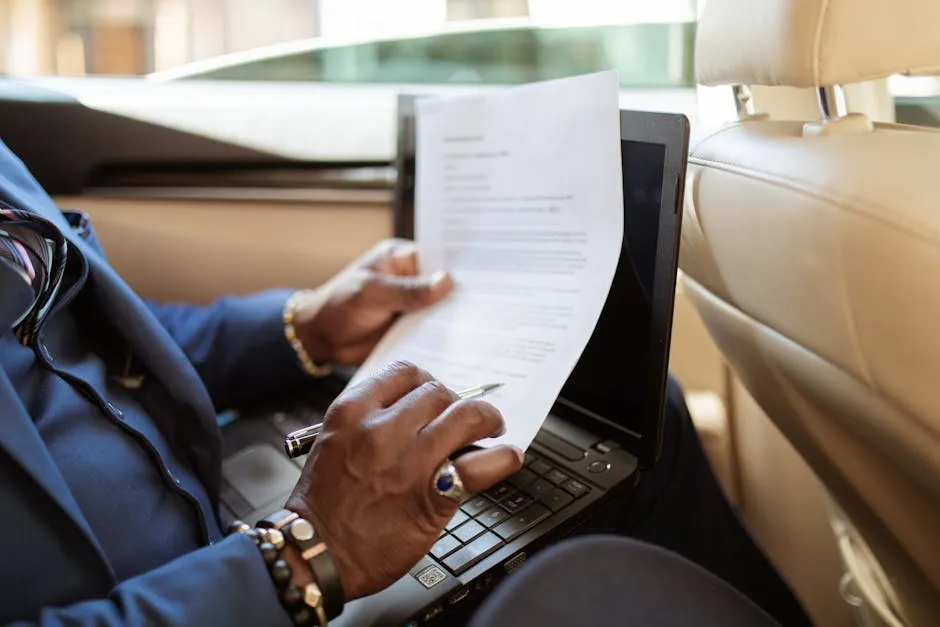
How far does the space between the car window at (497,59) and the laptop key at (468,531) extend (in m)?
0.82

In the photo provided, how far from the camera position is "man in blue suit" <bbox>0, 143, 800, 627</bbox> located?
0.51 metres

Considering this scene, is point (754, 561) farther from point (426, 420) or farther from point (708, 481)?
point (426, 420)

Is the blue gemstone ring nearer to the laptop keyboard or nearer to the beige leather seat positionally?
the laptop keyboard

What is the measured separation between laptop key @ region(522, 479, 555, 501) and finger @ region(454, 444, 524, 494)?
0.10 meters

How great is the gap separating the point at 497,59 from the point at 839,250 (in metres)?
0.87

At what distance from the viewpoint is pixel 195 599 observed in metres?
0.50

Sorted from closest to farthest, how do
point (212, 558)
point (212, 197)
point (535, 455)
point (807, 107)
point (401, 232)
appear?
point (212, 558) < point (535, 455) < point (807, 107) < point (401, 232) < point (212, 197)

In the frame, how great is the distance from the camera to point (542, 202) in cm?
71

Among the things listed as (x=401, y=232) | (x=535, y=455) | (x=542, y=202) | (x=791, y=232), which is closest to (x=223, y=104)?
(x=401, y=232)

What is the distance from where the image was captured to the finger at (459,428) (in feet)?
1.79

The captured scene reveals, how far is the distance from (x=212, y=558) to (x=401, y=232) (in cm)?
55

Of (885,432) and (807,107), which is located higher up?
(807,107)

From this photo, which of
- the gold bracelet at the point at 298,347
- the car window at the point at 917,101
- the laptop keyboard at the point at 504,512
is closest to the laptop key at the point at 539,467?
the laptop keyboard at the point at 504,512

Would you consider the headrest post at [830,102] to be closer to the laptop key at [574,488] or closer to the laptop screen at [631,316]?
the laptop screen at [631,316]
